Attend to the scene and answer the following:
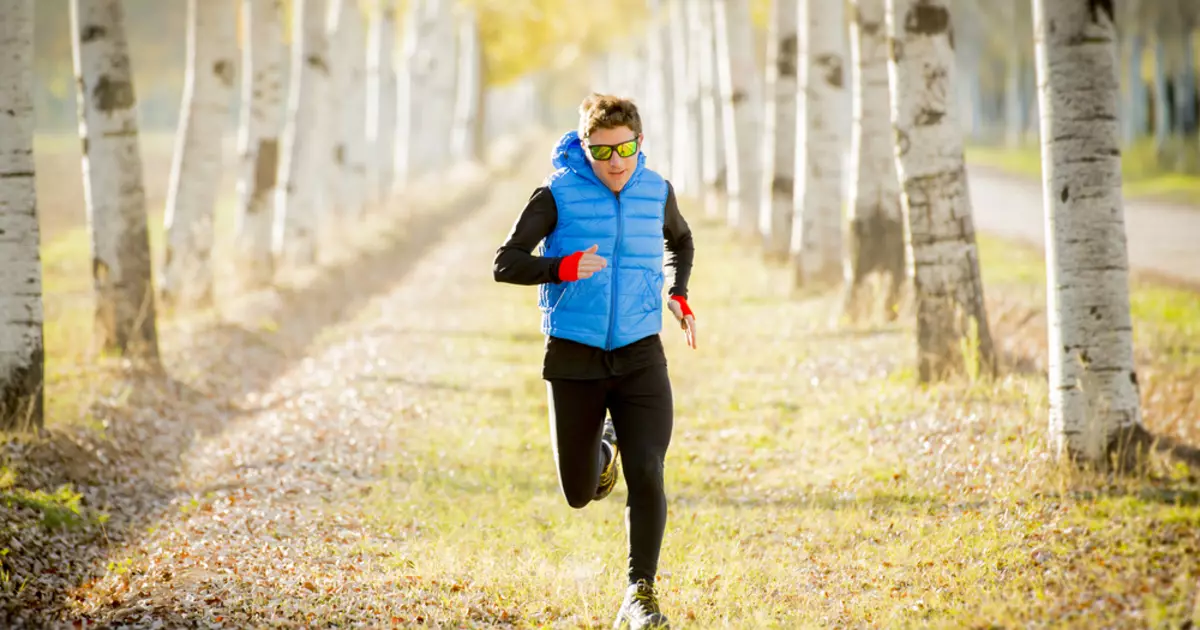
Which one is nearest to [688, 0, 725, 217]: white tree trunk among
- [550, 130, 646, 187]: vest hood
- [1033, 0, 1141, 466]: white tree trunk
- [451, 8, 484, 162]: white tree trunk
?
[451, 8, 484, 162]: white tree trunk

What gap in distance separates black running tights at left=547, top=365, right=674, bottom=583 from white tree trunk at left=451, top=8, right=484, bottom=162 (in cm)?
3786

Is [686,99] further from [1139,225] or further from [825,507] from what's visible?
[825,507]

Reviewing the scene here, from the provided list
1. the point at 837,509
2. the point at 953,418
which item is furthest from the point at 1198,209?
the point at 837,509

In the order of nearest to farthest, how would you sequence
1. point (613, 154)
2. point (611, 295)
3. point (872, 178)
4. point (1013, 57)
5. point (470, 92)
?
point (613, 154) → point (611, 295) → point (872, 178) → point (470, 92) → point (1013, 57)

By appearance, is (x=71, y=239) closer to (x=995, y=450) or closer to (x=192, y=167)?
(x=192, y=167)

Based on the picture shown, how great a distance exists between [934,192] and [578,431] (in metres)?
5.27

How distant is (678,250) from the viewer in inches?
226

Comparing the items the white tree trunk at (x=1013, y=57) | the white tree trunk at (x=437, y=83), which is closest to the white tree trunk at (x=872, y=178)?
the white tree trunk at (x=437, y=83)

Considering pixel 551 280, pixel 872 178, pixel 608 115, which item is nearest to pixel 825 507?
pixel 551 280

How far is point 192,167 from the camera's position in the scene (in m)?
14.0

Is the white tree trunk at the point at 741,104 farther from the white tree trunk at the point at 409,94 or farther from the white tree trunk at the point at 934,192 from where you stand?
the white tree trunk at the point at 409,94

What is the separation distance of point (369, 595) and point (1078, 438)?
171 inches

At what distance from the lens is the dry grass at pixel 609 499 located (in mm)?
5363

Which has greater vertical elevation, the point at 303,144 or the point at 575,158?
the point at 303,144
